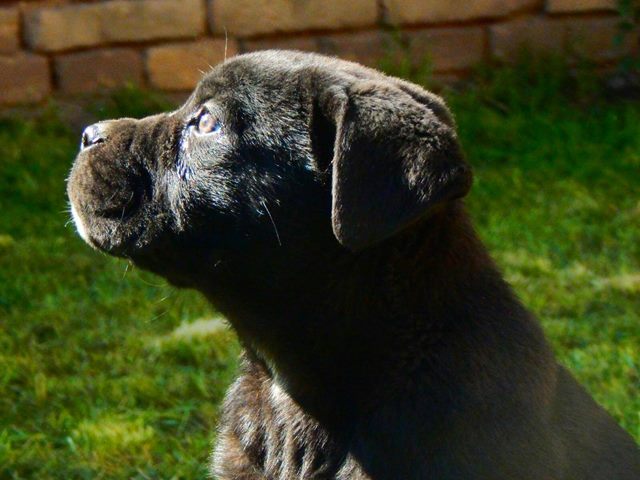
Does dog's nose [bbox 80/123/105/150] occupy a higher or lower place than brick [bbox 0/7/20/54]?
higher

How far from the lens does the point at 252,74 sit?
10.1 ft

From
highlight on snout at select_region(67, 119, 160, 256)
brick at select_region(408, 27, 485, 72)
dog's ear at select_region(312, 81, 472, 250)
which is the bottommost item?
brick at select_region(408, 27, 485, 72)

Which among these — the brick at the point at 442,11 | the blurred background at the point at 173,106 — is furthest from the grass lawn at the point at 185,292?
the brick at the point at 442,11

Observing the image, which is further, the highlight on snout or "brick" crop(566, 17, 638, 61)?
"brick" crop(566, 17, 638, 61)

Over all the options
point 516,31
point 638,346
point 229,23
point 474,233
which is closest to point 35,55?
point 229,23

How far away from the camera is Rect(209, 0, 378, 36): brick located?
7.42m

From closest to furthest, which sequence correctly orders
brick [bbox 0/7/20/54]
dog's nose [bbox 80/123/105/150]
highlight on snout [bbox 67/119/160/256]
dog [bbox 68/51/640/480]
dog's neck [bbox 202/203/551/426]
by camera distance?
dog [bbox 68/51/640/480] → dog's neck [bbox 202/203/551/426] → highlight on snout [bbox 67/119/160/256] → dog's nose [bbox 80/123/105/150] → brick [bbox 0/7/20/54]

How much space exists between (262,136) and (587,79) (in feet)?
16.1

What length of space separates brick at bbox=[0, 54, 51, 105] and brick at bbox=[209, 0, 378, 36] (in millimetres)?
1139

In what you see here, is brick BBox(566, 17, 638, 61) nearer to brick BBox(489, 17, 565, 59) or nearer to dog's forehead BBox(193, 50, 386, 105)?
brick BBox(489, 17, 565, 59)

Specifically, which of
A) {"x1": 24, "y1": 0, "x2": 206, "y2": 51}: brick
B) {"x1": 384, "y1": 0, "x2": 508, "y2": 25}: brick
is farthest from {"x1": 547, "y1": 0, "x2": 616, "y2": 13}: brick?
{"x1": 24, "y1": 0, "x2": 206, "y2": 51}: brick

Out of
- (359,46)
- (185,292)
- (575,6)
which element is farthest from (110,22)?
(575,6)

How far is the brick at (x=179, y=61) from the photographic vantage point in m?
7.41

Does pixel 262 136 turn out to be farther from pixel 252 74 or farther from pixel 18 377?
pixel 18 377
